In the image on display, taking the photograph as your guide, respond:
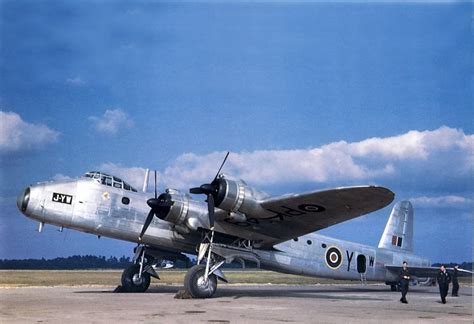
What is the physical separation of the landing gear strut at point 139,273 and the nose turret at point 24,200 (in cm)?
438

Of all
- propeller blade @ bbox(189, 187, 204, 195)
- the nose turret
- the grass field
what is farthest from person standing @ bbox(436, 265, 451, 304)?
the grass field

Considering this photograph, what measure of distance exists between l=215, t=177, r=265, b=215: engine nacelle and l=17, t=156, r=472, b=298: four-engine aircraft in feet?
0.09

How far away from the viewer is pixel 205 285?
15391mm

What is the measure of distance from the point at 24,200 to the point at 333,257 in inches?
440

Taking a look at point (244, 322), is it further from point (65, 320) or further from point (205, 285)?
point (205, 285)

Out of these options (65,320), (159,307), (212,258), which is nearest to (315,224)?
(212,258)

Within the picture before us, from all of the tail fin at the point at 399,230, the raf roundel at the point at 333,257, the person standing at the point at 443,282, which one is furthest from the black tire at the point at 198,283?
the tail fin at the point at 399,230

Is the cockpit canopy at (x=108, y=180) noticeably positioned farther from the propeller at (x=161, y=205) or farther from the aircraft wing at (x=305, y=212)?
the aircraft wing at (x=305, y=212)

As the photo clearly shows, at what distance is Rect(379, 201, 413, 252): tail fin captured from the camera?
79.4 ft

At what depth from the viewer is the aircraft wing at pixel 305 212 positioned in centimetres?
1369

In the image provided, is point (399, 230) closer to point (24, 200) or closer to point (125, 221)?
point (125, 221)

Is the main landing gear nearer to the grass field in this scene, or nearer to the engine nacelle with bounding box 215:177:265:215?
the engine nacelle with bounding box 215:177:265:215

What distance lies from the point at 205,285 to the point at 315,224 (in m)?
3.68

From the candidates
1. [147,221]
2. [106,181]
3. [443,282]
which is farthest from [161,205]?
[443,282]
